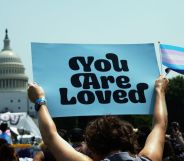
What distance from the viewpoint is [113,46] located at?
542 cm

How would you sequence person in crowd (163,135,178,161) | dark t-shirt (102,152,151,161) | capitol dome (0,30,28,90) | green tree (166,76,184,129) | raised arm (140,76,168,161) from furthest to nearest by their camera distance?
1. capitol dome (0,30,28,90)
2. green tree (166,76,184,129)
3. person in crowd (163,135,178,161)
4. raised arm (140,76,168,161)
5. dark t-shirt (102,152,151,161)

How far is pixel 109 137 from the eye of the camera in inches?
120

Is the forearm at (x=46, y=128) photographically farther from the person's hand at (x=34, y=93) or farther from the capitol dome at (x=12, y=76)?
the capitol dome at (x=12, y=76)

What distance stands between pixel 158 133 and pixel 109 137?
17.8 inches

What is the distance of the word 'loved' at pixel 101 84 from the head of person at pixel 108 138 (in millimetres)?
1937

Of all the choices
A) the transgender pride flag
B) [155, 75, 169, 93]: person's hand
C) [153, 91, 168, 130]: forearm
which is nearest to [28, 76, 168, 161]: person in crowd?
[153, 91, 168, 130]: forearm

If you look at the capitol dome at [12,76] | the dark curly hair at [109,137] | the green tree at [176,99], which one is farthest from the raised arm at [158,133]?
the capitol dome at [12,76]

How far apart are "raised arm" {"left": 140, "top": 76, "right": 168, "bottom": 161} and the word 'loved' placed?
1.11 meters

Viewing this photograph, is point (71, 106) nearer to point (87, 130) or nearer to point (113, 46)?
point (113, 46)

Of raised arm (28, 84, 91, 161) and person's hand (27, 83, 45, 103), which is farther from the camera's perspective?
person's hand (27, 83, 45, 103)

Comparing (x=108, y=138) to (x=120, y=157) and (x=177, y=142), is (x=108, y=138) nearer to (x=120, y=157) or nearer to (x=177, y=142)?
(x=120, y=157)

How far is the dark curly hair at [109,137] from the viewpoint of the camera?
10.0ft

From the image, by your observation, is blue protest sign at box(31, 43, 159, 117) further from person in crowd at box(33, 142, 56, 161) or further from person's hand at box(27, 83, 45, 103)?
person in crowd at box(33, 142, 56, 161)

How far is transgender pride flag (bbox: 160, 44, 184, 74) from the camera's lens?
20.5 ft
